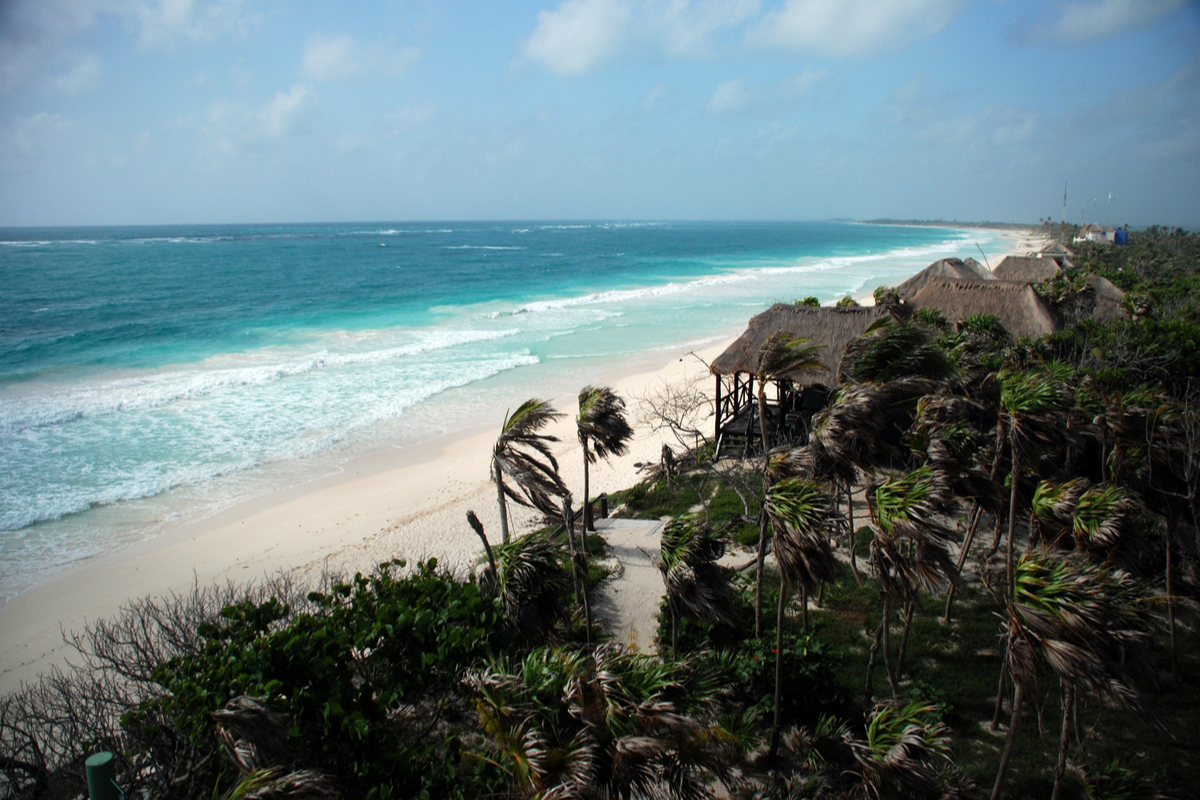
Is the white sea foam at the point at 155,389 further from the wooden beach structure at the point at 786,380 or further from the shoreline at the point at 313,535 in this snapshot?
the wooden beach structure at the point at 786,380

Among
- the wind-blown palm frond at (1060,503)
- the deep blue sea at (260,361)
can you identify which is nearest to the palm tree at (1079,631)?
the wind-blown palm frond at (1060,503)

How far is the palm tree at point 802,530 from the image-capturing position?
16.2 ft

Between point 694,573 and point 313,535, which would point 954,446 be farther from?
point 313,535

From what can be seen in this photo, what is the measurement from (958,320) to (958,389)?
401 inches

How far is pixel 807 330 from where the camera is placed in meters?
14.4

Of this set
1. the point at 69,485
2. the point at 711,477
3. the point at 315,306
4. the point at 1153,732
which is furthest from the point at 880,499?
the point at 315,306

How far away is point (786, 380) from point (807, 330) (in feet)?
5.55

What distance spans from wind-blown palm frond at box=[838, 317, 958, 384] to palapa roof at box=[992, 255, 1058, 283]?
2275cm

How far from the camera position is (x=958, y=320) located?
56.9 feet

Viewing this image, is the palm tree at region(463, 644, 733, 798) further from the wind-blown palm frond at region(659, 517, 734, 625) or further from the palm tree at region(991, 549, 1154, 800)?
the palm tree at region(991, 549, 1154, 800)

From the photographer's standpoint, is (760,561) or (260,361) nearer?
(760,561)

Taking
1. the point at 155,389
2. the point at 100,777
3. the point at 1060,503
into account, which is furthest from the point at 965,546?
the point at 155,389

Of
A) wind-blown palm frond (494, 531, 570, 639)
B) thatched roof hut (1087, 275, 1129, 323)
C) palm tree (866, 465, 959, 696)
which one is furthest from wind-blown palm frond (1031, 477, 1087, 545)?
thatched roof hut (1087, 275, 1129, 323)

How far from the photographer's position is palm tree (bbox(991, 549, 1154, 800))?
387 cm
